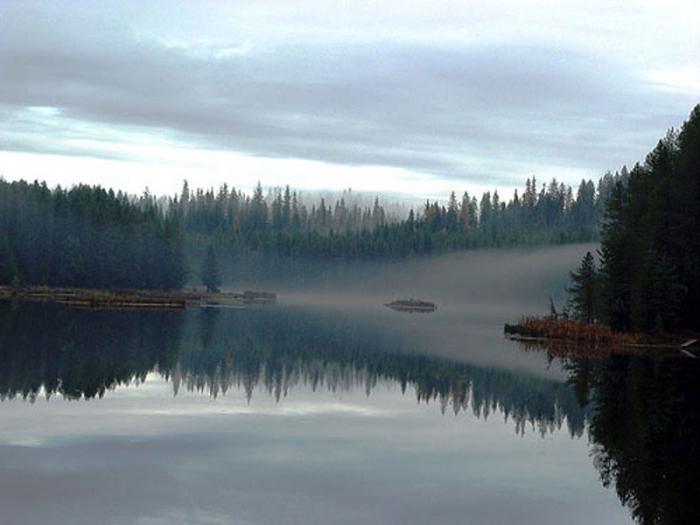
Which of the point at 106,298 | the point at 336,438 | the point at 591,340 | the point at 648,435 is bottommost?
the point at 106,298

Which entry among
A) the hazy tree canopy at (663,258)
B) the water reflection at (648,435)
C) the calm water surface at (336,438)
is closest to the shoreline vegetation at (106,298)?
the calm water surface at (336,438)

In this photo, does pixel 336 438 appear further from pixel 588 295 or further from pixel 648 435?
pixel 588 295

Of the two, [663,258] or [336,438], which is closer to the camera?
[336,438]

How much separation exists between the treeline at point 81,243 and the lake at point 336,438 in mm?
109518

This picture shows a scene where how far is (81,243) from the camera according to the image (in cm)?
17438

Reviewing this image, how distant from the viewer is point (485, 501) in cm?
2342

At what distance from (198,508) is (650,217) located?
241 ft

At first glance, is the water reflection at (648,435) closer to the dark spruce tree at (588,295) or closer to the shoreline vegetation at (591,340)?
the shoreline vegetation at (591,340)

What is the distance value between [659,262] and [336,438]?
2206 inches

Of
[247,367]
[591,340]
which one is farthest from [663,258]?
[247,367]

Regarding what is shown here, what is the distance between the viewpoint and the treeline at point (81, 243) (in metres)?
172

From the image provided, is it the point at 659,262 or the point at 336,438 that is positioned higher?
the point at 659,262

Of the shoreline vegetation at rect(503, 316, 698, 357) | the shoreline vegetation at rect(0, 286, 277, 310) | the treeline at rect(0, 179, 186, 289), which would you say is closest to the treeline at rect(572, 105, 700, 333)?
the shoreline vegetation at rect(503, 316, 698, 357)

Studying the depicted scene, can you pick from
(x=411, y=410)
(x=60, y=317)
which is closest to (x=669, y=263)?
(x=411, y=410)
